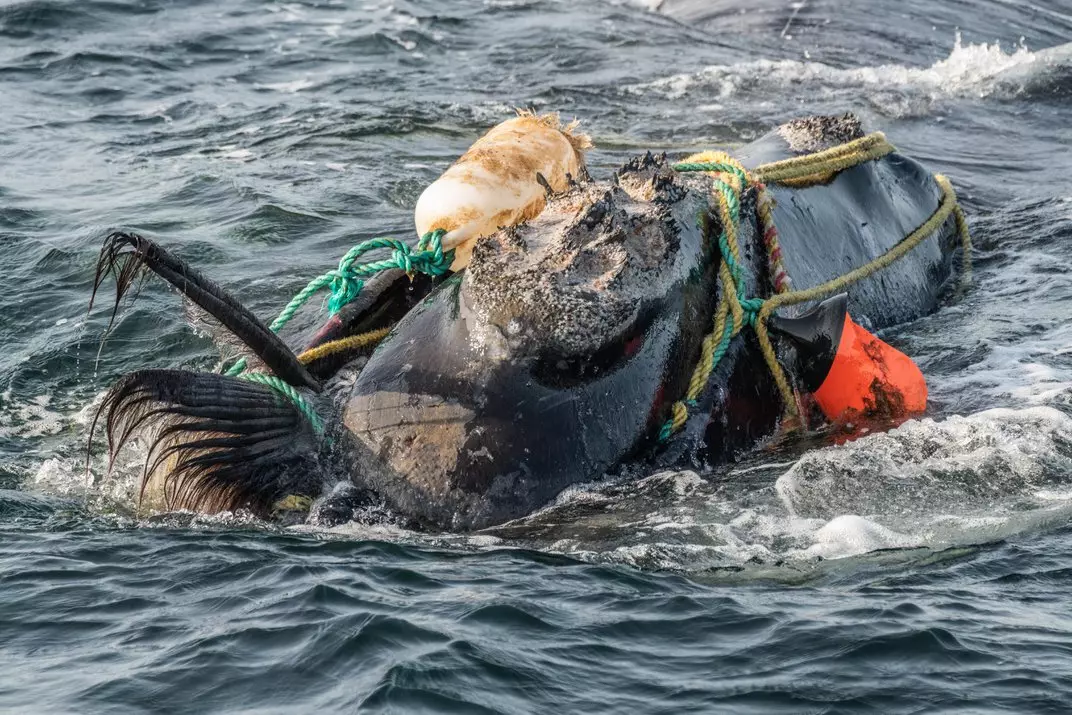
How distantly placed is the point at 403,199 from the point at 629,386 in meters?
4.87

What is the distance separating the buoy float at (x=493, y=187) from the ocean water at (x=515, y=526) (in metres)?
1.20

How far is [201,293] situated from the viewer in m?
4.52

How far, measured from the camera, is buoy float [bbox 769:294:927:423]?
5.33m

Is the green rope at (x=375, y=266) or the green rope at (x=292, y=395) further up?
the green rope at (x=375, y=266)

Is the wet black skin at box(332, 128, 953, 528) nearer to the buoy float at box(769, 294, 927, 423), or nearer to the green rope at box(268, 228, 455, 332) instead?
the buoy float at box(769, 294, 927, 423)

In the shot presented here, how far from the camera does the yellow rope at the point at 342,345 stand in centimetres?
545

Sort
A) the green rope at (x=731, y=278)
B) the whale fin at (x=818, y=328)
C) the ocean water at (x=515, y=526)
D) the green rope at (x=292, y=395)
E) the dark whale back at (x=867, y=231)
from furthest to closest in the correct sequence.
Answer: the dark whale back at (x=867, y=231), the whale fin at (x=818, y=328), the green rope at (x=731, y=278), the green rope at (x=292, y=395), the ocean water at (x=515, y=526)

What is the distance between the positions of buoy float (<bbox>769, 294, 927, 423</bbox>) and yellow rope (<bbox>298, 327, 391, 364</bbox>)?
59.5 inches

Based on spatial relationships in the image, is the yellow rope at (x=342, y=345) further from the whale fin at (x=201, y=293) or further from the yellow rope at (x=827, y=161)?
the yellow rope at (x=827, y=161)

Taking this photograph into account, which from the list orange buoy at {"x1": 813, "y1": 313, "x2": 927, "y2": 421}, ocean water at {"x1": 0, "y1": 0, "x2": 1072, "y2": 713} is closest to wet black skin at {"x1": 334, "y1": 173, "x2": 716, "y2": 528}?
ocean water at {"x1": 0, "y1": 0, "x2": 1072, "y2": 713}

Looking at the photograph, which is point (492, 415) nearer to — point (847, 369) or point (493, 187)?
point (493, 187)

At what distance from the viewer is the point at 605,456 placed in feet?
15.7

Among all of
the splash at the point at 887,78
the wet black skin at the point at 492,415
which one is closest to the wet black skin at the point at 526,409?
the wet black skin at the point at 492,415

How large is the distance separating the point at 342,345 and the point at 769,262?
167cm
